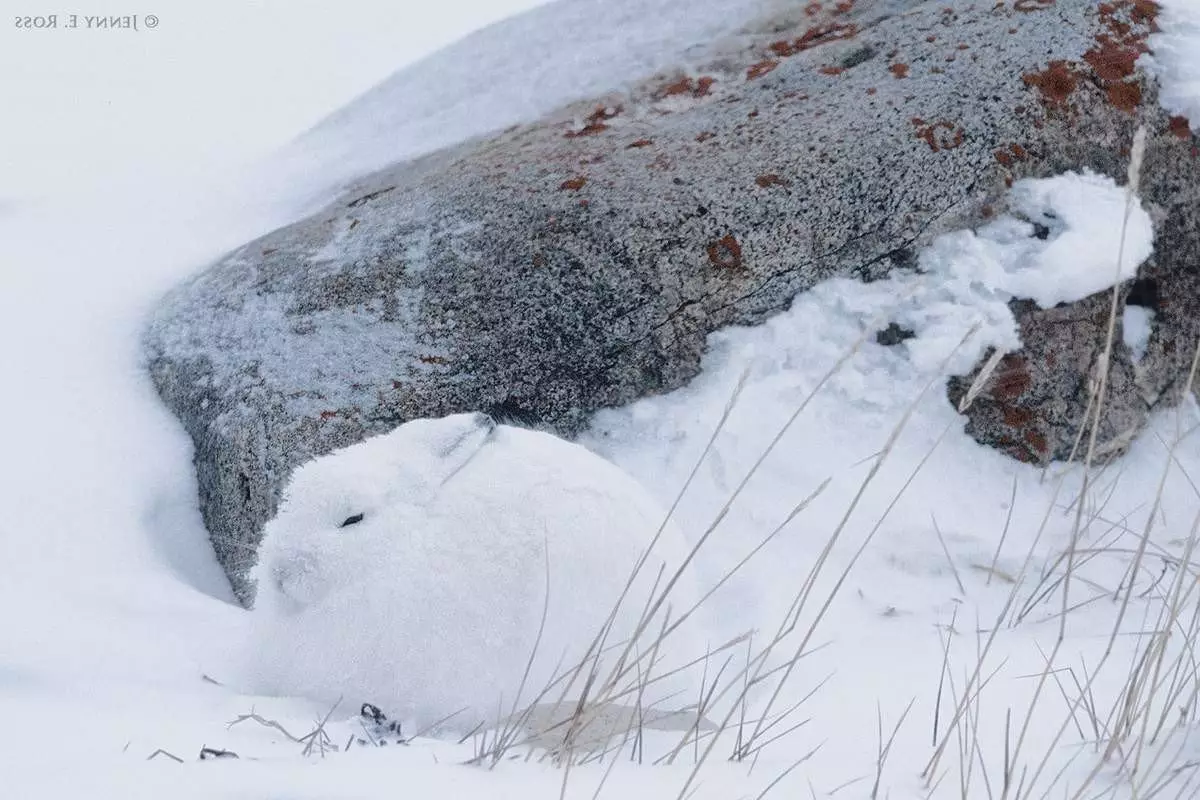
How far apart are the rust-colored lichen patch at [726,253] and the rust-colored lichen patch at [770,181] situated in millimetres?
170

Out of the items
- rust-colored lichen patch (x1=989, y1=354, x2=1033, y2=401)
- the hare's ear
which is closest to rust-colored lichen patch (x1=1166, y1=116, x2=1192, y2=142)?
rust-colored lichen patch (x1=989, y1=354, x2=1033, y2=401)

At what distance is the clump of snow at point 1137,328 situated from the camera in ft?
9.49

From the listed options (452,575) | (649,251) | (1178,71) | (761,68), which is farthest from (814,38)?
(452,575)

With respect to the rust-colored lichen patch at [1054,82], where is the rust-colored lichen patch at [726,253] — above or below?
below

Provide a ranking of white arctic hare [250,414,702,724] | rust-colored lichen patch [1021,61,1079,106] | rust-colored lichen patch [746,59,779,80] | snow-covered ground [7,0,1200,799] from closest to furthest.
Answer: snow-covered ground [7,0,1200,799] < white arctic hare [250,414,702,724] < rust-colored lichen patch [1021,61,1079,106] < rust-colored lichen patch [746,59,779,80]

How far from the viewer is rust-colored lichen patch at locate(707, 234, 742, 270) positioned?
8.82 feet

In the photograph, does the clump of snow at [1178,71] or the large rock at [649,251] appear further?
the clump of snow at [1178,71]

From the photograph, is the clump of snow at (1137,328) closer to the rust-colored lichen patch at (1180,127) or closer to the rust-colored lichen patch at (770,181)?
the rust-colored lichen patch at (1180,127)

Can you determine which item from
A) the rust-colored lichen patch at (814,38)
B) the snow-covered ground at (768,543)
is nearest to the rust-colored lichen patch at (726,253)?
the snow-covered ground at (768,543)

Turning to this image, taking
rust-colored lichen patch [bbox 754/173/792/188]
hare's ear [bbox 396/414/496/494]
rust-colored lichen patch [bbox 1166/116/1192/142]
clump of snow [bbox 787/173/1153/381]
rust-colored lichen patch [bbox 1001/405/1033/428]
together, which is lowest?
rust-colored lichen patch [bbox 1001/405/1033/428]

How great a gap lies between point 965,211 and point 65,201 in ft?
10.1

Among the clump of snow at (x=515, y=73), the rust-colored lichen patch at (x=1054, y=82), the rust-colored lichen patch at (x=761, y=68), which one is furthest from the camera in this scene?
the clump of snow at (x=515, y=73)

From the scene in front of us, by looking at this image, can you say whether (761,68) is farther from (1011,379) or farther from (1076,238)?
(1011,379)

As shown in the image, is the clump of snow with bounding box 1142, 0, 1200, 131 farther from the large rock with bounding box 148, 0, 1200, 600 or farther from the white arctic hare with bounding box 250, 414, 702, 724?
the white arctic hare with bounding box 250, 414, 702, 724
